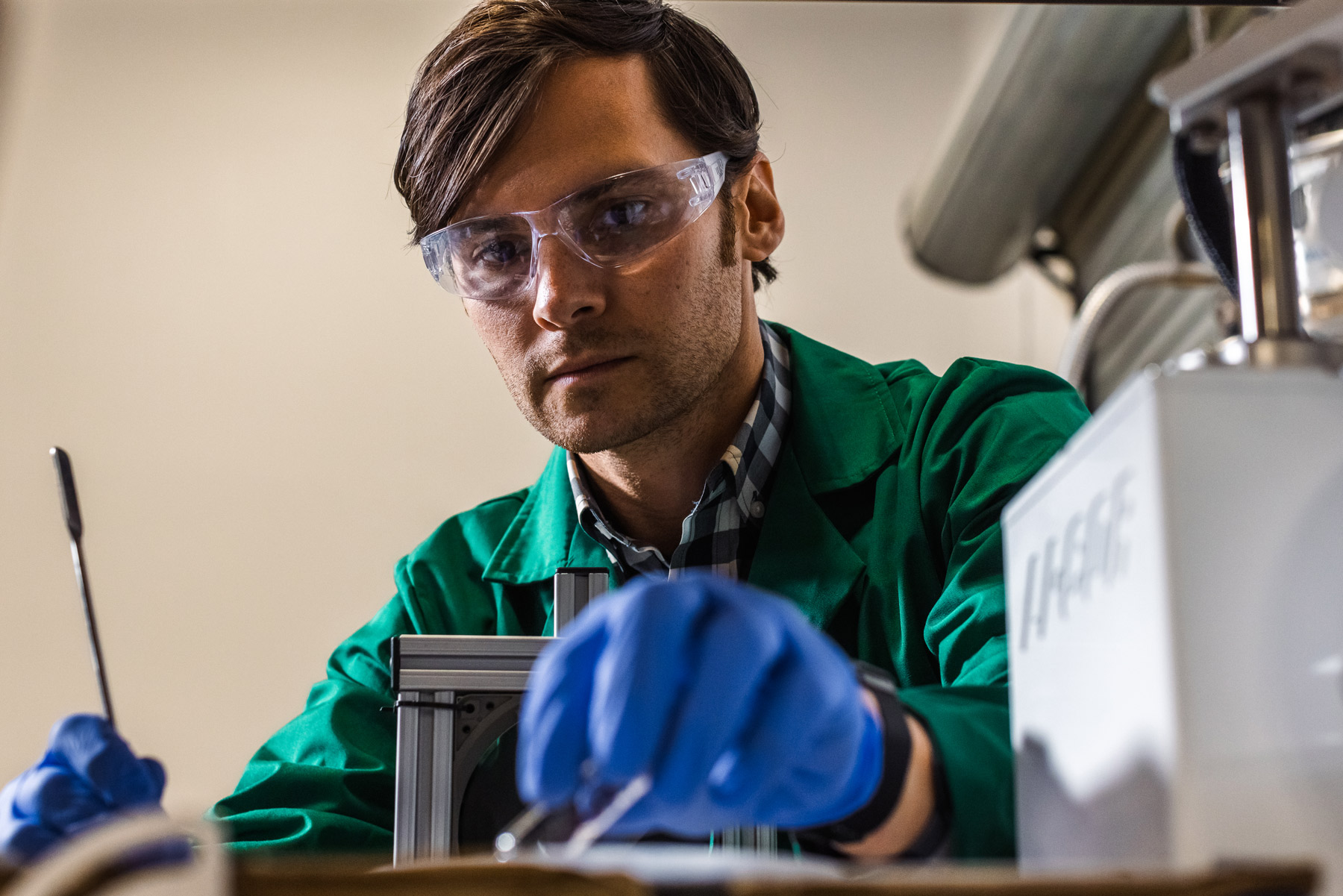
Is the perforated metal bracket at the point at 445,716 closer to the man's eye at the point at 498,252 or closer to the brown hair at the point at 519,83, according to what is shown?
the man's eye at the point at 498,252

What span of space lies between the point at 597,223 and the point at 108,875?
0.97m

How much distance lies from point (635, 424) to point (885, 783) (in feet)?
2.50

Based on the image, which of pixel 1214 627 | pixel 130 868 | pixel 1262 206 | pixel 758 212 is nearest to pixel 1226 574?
pixel 1214 627

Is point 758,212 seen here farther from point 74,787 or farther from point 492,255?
point 74,787

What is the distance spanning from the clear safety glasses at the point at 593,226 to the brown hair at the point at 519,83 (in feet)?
0.29

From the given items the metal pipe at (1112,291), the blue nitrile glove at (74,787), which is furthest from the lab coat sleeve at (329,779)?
the metal pipe at (1112,291)

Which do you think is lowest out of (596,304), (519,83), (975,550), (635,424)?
(975,550)

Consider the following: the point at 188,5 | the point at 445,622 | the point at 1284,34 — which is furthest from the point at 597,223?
the point at 188,5

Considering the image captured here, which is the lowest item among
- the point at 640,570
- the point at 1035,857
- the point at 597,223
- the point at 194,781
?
the point at 194,781

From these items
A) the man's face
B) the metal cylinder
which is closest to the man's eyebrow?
the man's face

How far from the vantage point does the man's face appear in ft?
4.39

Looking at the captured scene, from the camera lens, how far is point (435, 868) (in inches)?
16.9

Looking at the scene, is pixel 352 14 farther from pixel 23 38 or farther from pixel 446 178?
pixel 446 178

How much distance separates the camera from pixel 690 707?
21.7 inches
